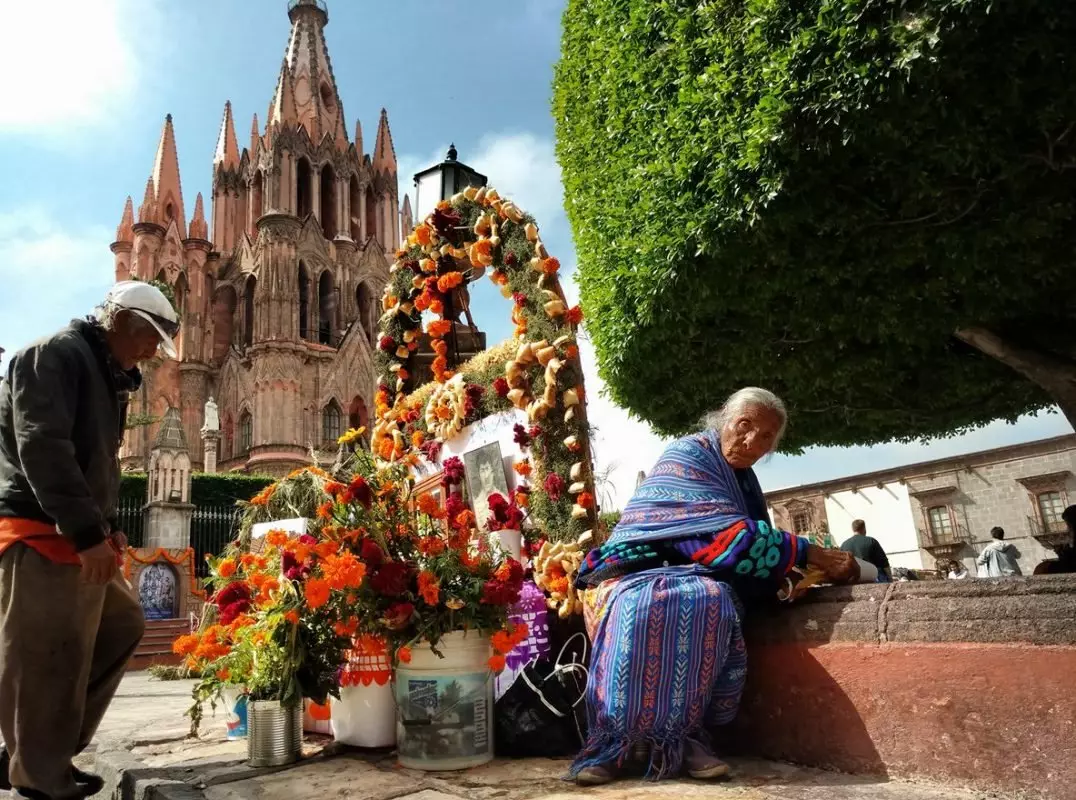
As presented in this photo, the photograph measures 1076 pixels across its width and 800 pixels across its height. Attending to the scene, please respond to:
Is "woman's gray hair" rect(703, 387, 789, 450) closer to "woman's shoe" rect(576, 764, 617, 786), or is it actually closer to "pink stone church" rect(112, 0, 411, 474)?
"woman's shoe" rect(576, 764, 617, 786)

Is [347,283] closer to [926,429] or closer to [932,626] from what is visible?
[926,429]

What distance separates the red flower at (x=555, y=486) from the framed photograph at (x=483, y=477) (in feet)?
1.65

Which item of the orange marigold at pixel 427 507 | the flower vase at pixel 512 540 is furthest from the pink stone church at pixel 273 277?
the orange marigold at pixel 427 507

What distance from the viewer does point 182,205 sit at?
40.1 metres

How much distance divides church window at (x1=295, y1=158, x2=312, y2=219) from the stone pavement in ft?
126

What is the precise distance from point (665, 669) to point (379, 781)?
126 centimetres

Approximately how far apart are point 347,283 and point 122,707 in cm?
3376

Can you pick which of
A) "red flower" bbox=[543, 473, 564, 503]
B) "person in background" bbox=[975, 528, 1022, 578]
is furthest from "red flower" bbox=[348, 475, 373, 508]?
"person in background" bbox=[975, 528, 1022, 578]

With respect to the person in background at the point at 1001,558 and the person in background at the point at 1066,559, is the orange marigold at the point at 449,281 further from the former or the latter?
the person in background at the point at 1001,558

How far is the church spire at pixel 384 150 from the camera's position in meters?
44.0

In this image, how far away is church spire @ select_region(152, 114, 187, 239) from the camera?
3906 centimetres

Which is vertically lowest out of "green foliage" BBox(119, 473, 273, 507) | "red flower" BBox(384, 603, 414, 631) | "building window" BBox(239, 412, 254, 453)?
"red flower" BBox(384, 603, 414, 631)

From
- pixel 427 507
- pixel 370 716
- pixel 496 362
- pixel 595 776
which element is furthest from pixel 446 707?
pixel 496 362

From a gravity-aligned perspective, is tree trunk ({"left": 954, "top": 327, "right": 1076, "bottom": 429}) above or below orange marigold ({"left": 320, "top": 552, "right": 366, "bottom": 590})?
above
